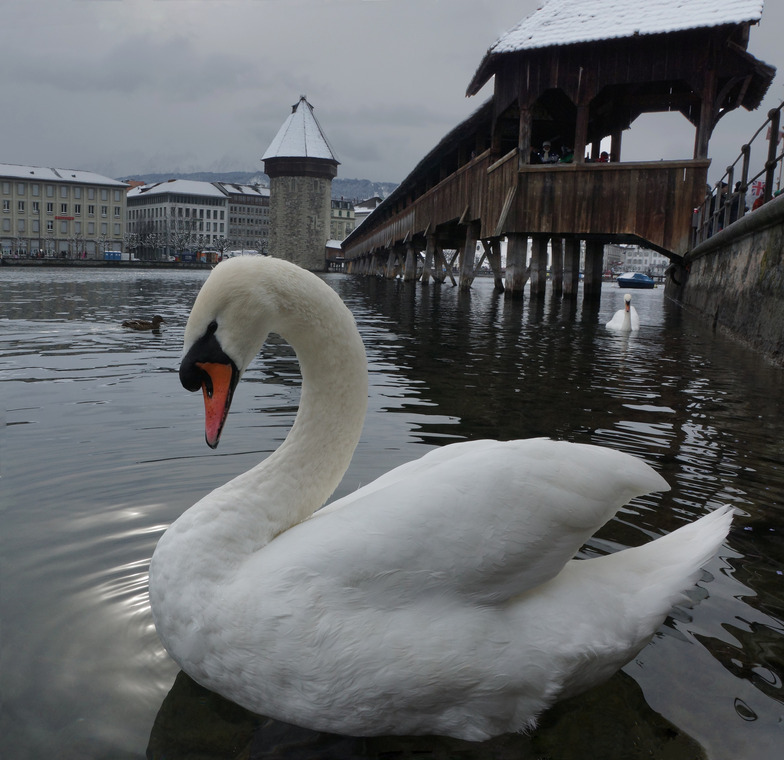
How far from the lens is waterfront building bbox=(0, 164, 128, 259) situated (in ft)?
299

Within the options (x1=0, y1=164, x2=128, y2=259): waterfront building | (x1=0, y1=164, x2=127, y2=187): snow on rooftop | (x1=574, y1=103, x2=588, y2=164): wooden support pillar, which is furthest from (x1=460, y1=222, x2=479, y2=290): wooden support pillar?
(x1=0, y1=164, x2=127, y2=187): snow on rooftop

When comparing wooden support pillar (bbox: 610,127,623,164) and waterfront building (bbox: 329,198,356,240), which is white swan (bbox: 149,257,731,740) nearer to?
wooden support pillar (bbox: 610,127,623,164)

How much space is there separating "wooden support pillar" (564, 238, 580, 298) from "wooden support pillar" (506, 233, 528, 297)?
180 centimetres

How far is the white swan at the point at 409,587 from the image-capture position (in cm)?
177

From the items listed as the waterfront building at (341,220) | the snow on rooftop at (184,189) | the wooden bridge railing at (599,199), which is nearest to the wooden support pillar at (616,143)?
the wooden bridge railing at (599,199)

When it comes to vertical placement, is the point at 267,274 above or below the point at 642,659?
above

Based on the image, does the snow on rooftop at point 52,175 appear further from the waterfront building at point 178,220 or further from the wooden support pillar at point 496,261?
the wooden support pillar at point 496,261

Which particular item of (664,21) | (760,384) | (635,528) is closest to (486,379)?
(760,384)

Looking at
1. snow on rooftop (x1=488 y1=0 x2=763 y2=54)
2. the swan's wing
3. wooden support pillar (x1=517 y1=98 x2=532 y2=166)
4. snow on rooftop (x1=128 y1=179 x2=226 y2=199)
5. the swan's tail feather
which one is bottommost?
the swan's tail feather

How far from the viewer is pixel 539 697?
1899 mm

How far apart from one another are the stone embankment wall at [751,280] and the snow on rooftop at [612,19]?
412 cm

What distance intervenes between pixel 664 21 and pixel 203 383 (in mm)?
14945

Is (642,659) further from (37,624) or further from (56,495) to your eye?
(56,495)

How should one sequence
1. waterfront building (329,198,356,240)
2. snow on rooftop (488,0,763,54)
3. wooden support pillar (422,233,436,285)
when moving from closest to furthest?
snow on rooftop (488,0,763,54), wooden support pillar (422,233,436,285), waterfront building (329,198,356,240)
